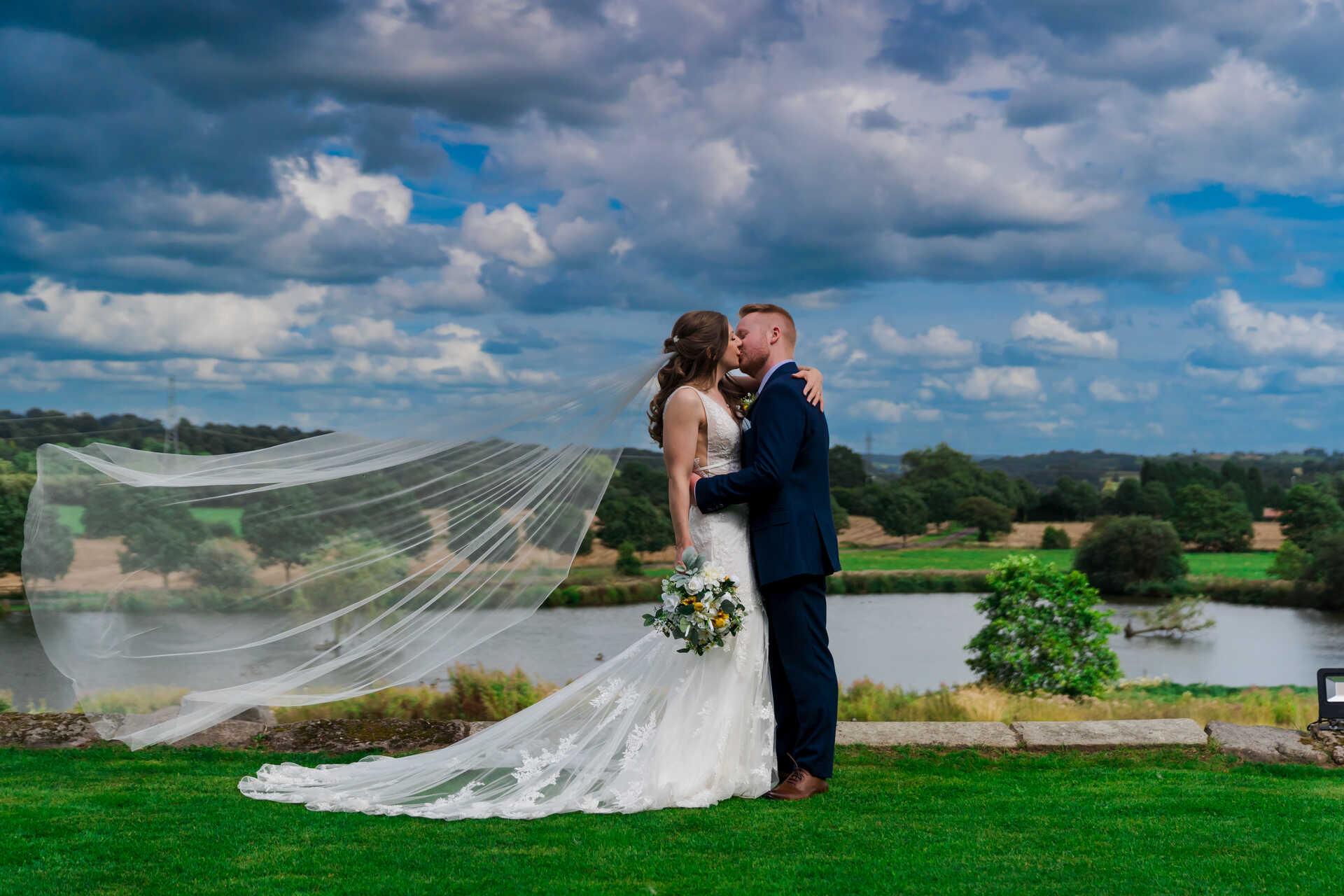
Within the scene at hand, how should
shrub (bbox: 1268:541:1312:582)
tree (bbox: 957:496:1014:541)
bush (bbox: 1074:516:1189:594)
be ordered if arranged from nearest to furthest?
bush (bbox: 1074:516:1189:594) → shrub (bbox: 1268:541:1312:582) → tree (bbox: 957:496:1014:541)

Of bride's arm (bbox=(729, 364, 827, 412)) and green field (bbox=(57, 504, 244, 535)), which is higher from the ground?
bride's arm (bbox=(729, 364, 827, 412))

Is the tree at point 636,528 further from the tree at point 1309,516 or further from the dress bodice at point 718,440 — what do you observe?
the dress bodice at point 718,440

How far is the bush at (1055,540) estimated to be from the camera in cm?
3241

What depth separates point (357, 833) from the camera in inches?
163

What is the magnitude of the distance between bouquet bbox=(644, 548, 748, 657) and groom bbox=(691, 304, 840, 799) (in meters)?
0.28

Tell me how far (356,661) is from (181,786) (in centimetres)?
106

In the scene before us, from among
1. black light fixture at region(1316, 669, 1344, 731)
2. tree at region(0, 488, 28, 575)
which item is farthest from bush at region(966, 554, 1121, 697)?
tree at region(0, 488, 28, 575)

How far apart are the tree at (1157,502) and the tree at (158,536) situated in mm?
33345

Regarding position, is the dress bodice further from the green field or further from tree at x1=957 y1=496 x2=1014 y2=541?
tree at x1=957 y1=496 x2=1014 y2=541

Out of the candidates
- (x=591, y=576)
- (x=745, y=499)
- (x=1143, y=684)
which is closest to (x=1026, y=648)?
(x=1143, y=684)

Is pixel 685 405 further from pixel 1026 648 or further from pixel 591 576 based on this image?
pixel 591 576

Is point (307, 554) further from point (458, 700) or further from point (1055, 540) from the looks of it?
point (1055, 540)

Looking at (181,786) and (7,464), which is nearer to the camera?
(181,786)

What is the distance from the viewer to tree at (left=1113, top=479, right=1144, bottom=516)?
3362 centimetres
